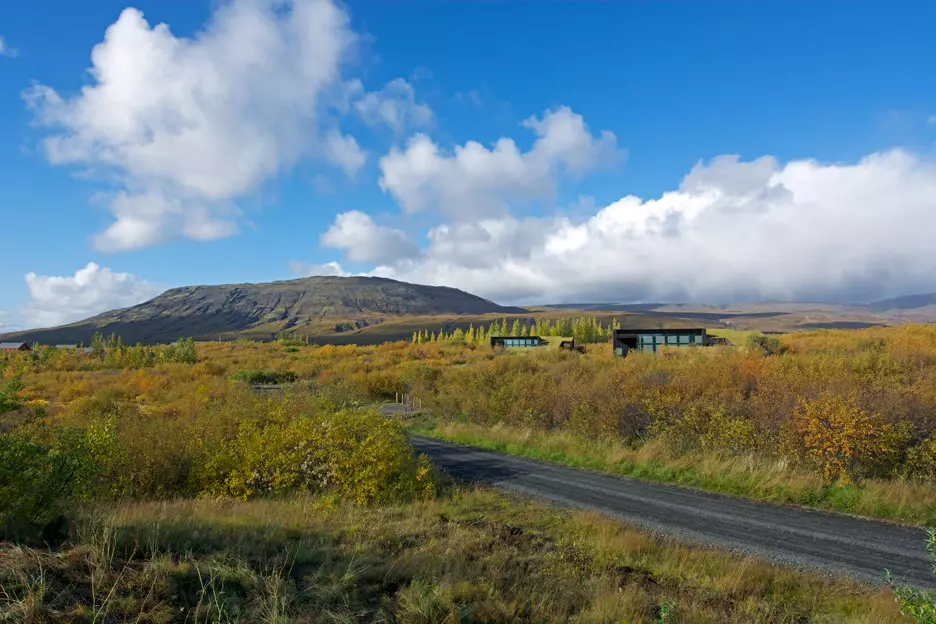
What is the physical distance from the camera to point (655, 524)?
10508 millimetres

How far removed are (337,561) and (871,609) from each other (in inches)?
274

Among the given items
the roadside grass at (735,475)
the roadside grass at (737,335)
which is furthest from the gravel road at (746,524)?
the roadside grass at (737,335)

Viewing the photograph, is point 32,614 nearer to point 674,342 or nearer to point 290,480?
point 290,480

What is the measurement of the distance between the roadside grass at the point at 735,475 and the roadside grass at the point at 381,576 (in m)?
4.72

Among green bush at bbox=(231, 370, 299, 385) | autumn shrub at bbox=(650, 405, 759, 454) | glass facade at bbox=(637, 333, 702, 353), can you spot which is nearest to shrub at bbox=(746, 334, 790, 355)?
glass facade at bbox=(637, 333, 702, 353)

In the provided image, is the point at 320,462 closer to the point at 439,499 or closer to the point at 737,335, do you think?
the point at 439,499

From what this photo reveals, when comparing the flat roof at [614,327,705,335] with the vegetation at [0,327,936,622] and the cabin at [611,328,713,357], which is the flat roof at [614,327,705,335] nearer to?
the cabin at [611,328,713,357]

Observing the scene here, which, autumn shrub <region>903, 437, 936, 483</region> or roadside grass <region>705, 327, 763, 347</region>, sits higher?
roadside grass <region>705, 327, 763, 347</region>

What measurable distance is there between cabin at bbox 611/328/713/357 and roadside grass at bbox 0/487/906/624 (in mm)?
43624

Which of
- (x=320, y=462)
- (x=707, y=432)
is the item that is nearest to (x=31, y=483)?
(x=320, y=462)

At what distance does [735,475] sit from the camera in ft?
43.9

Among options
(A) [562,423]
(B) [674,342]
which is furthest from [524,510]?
(B) [674,342]

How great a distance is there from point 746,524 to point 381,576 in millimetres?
8413

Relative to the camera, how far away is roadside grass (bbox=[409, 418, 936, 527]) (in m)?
10.9
